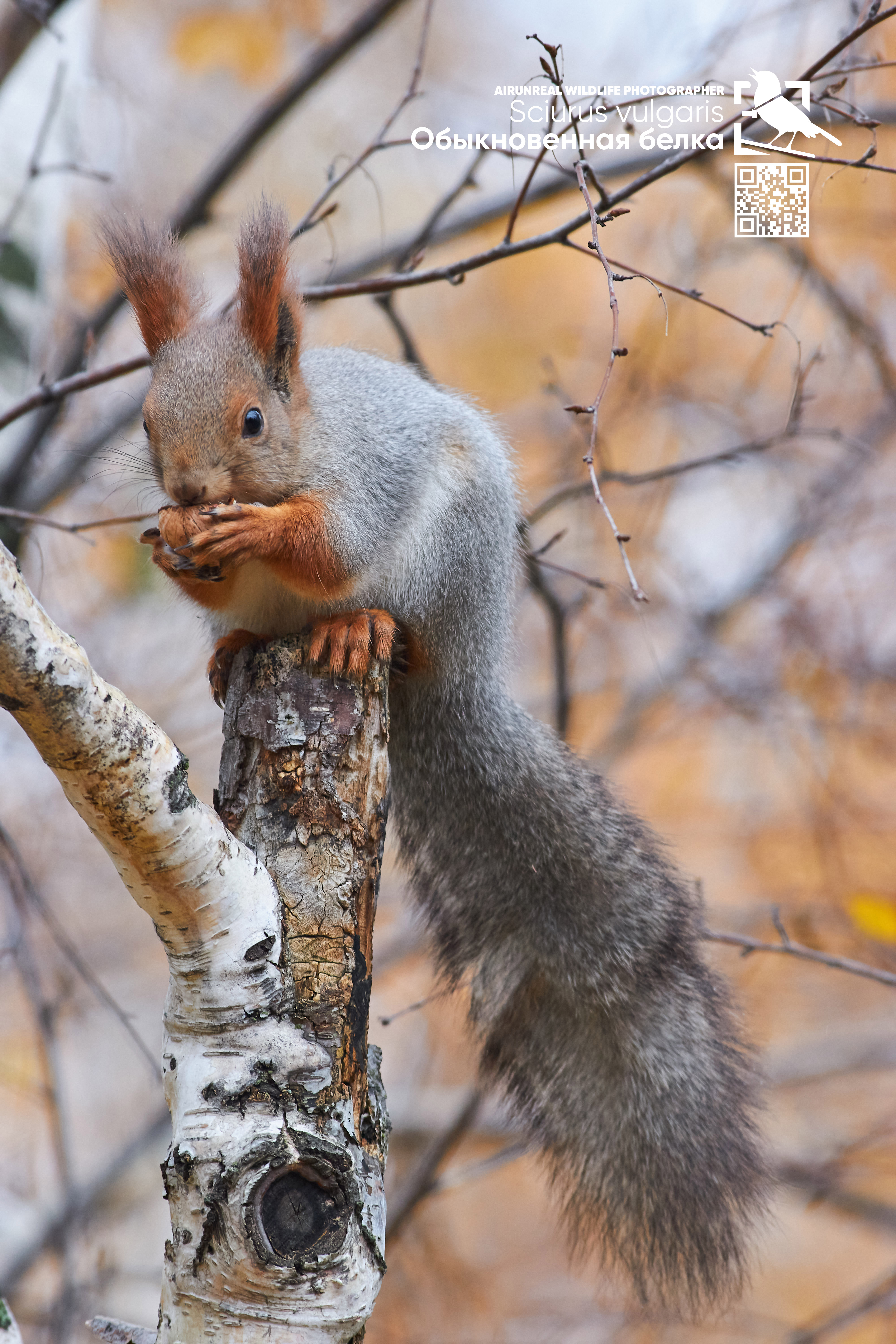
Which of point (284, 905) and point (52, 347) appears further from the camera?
point (52, 347)

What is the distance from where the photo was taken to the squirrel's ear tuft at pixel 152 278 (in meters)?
2.19

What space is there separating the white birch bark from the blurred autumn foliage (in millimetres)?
735

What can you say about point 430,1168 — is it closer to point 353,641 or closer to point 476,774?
point 476,774

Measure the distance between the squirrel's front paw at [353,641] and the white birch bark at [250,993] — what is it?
0.64 feet

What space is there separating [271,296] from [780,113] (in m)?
1.01

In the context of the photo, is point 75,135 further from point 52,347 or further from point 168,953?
point 168,953

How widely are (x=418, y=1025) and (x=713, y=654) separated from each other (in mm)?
2617

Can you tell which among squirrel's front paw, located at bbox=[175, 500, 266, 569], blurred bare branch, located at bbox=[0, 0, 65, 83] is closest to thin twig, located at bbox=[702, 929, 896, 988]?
squirrel's front paw, located at bbox=[175, 500, 266, 569]

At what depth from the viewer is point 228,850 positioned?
5.38 feet

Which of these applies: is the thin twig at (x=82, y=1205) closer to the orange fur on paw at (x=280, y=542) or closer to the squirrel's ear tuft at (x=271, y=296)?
the orange fur on paw at (x=280, y=542)

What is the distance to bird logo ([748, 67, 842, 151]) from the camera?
1.85 metres

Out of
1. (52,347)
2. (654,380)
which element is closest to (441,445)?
(52,347)

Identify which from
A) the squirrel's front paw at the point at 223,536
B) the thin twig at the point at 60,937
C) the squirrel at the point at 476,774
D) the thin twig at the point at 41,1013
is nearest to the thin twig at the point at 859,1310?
the squirrel at the point at 476,774

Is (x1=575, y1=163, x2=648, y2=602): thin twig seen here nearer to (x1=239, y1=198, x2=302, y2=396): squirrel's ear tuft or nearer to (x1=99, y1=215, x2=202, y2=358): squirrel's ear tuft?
(x1=239, y1=198, x2=302, y2=396): squirrel's ear tuft
